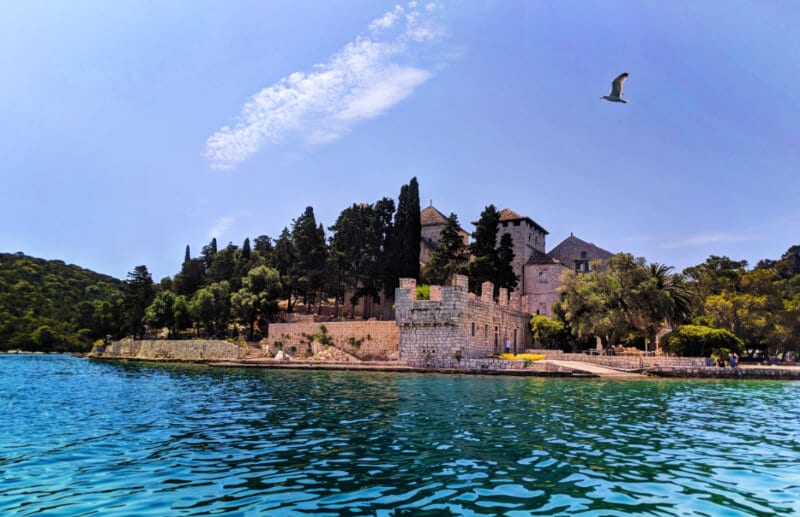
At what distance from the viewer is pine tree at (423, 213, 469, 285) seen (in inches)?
1730

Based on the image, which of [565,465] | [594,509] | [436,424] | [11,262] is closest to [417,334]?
[436,424]

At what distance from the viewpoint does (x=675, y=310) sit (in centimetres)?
3306

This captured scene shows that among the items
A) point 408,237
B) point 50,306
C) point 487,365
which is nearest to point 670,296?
point 487,365

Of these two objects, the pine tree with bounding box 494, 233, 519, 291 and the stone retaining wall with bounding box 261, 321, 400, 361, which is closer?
the stone retaining wall with bounding box 261, 321, 400, 361

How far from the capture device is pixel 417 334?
32.1 meters

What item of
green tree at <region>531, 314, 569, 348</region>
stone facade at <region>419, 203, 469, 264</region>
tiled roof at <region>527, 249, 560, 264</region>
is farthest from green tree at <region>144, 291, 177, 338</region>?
tiled roof at <region>527, 249, 560, 264</region>

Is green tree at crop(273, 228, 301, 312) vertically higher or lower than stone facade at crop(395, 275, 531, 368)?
higher

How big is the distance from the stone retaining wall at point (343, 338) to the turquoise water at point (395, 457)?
805 inches

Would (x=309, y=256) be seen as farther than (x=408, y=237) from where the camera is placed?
Yes

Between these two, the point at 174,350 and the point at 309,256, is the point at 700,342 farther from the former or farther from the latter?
the point at 174,350

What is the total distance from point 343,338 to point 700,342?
71.3 ft

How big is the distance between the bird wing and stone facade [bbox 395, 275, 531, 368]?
18.6 m

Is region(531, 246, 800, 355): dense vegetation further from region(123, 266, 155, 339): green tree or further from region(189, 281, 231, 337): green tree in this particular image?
region(123, 266, 155, 339): green tree

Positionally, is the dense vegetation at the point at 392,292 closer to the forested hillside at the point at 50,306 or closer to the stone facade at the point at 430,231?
the forested hillside at the point at 50,306
